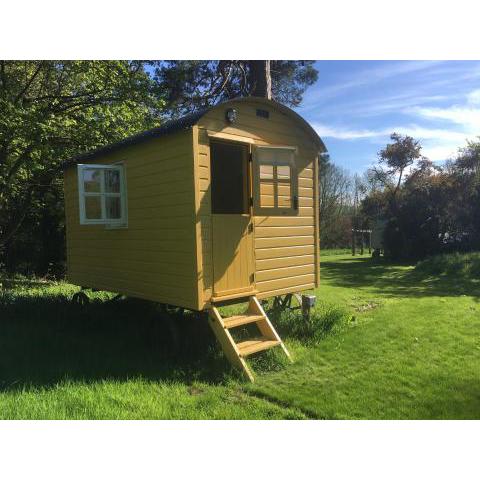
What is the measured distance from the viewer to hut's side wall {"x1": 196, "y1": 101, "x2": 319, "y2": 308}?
16.7 ft

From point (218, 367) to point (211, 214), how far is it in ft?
5.81

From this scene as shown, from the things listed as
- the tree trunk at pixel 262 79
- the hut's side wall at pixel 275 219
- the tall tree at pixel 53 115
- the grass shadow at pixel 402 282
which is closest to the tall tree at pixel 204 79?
the tall tree at pixel 53 115

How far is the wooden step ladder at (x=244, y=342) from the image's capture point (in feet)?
16.0

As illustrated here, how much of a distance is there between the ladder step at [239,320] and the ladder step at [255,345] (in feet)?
0.80

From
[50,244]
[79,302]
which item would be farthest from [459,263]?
[50,244]

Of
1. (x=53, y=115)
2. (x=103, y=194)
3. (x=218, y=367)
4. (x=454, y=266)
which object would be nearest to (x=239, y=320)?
(x=218, y=367)

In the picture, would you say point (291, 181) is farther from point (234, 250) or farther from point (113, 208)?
point (113, 208)

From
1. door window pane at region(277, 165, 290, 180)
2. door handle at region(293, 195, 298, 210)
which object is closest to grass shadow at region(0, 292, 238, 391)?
door handle at region(293, 195, 298, 210)

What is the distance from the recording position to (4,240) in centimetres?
1237

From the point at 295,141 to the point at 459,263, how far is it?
9.76 metres

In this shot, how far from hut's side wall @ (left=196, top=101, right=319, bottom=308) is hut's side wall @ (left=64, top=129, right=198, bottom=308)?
0.17 metres

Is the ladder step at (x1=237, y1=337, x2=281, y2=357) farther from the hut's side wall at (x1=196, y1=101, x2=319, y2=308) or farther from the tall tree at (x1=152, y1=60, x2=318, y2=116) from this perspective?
the tall tree at (x1=152, y1=60, x2=318, y2=116)

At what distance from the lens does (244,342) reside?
5.29 m

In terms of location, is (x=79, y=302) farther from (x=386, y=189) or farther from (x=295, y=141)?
(x=386, y=189)
